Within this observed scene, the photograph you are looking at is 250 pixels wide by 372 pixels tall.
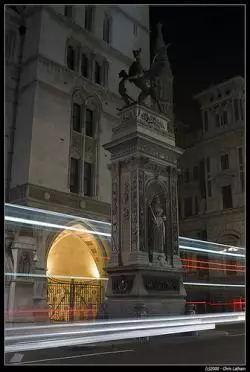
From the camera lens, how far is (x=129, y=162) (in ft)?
35.1

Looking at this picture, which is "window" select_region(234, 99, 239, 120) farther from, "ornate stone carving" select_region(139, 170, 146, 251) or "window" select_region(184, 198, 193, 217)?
"ornate stone carving" select_region(139, 170, 146, 251)

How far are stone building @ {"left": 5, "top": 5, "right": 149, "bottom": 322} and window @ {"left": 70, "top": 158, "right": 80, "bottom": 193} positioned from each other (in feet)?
0.15

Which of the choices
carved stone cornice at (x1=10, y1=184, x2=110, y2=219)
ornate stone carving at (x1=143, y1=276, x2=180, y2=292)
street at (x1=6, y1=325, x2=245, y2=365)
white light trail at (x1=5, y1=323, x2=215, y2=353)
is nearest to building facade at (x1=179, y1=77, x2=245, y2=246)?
carved stone cornice at (x1=10, y1=184, x2=110, y2=219)

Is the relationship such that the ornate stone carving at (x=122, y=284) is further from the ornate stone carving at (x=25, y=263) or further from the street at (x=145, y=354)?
the ornate stone carving at (x=25, y=263)

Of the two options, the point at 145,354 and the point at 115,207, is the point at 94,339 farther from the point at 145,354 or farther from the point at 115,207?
the point at 115,207

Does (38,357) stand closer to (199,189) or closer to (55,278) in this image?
(55,278)

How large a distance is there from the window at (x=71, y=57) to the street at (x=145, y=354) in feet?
45.7

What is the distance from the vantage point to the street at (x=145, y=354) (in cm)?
533

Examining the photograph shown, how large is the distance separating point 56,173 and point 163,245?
8.38m

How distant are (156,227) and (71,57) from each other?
460 inches

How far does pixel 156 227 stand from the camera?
33.9 feet

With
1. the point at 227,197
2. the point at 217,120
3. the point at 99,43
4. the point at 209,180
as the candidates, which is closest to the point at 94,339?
the point at 227,197

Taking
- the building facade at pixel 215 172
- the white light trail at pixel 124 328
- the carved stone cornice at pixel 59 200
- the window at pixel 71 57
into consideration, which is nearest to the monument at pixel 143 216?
the white light trail at pixel 124 328
